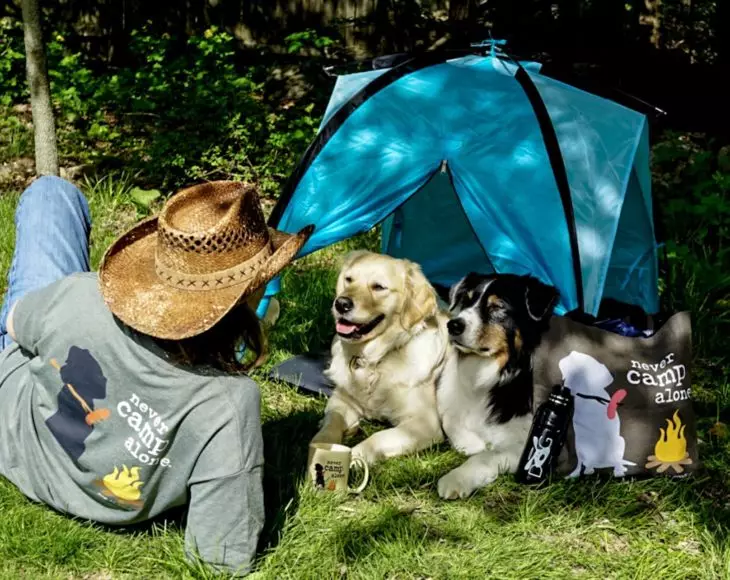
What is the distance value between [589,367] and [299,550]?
1.33m

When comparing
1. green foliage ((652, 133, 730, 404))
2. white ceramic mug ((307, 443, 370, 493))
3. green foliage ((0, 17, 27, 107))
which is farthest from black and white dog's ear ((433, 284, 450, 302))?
green foliage ((0, 17, 27, 107))

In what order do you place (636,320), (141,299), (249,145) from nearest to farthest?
(141,299), (636,320), (249,145)

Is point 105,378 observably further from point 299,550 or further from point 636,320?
point 636,320

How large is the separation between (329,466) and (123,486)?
813 mm

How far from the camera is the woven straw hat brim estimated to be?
2.41 metres

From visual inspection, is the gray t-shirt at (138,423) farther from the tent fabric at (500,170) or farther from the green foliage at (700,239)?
the green foliage at (700,239)

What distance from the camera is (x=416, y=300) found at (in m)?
4.03

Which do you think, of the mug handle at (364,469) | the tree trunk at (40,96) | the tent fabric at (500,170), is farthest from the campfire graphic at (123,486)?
the tree trunk at (40,96)

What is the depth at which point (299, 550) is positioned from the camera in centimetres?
288

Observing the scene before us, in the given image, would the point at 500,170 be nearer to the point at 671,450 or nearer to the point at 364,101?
the point at 364,101

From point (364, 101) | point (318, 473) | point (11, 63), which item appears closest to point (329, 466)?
point (318, 473)

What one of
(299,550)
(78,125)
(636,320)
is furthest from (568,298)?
(78,125)

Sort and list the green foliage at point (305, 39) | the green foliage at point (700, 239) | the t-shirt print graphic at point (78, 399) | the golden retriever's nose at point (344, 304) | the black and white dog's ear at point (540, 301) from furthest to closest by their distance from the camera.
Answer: the green foliage at point (305, 39), the green foliage at point (700, 239), the golden retriever's nose at point (344, 304), the black and white dog's ear at point (540, 301), the t-shirt print graphic at point (78, 399)

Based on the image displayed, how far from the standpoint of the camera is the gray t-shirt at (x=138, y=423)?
2506 millimetres
